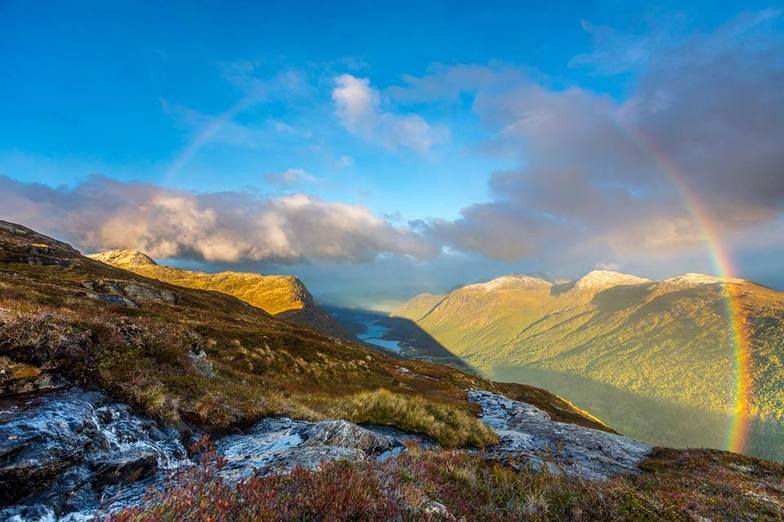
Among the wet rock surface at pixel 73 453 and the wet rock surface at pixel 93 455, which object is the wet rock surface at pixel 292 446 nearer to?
the wet rock surface at pixel 93 455

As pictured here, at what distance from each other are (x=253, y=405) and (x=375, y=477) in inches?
317

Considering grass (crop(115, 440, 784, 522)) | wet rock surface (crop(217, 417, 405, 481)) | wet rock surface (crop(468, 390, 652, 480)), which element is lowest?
wet rock surface (crop(468, 390, 652, 480))

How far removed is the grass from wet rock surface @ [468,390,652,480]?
6.93ft

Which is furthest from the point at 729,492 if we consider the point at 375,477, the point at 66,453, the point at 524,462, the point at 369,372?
the point at 369,372

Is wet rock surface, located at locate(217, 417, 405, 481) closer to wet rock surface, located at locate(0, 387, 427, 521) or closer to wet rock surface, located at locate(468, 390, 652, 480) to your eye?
wet rock surface, located at locate(0, 387, 427, 521)

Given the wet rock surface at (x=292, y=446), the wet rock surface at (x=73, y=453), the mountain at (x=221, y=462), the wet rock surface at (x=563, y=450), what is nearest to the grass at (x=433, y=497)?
the mountain at (x=221, y=462)

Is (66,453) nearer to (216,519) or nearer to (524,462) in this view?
(216,519)

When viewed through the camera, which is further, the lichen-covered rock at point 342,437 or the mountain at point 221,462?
the lichen-covered rock at point 342,437

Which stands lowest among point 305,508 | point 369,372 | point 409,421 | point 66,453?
point 369,372

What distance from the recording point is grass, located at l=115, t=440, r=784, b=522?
4.88 meters

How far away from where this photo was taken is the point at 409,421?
16.3 metres

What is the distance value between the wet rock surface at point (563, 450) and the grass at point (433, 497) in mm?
2112

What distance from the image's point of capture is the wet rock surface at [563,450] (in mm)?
12133

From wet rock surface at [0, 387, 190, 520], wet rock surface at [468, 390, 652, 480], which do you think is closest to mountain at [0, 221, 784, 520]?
wet rock surface at [0, 387, 190, 520]
